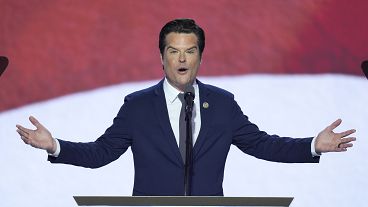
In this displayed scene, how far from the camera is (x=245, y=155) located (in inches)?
126

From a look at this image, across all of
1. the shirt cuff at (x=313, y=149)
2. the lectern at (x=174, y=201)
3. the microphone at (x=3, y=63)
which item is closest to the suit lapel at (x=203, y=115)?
the shirt cuff at (x=313, y=149)

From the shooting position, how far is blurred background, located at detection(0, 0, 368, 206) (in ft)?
10.5

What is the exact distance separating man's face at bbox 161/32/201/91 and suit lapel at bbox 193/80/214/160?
0.07 m

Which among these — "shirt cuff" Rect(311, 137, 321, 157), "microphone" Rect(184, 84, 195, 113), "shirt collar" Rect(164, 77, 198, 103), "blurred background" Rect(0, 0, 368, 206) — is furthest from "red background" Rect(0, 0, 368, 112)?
"microphone" Rect(184, 84, 195, 113)

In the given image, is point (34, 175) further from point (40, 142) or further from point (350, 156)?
point (350, 156)

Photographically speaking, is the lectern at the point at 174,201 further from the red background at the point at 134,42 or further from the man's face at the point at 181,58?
the red background at the point at 134,42

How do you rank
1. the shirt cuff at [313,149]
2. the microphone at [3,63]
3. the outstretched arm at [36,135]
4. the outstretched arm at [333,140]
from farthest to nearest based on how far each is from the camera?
the microphone at [3,63]
the shirt cuff at [313,149]
the outstretched arm at [333,140]
the outstretched arm at [36,135]

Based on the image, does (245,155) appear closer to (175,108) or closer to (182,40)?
(175,108)

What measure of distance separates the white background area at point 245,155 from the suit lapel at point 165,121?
78cm

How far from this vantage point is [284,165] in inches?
126

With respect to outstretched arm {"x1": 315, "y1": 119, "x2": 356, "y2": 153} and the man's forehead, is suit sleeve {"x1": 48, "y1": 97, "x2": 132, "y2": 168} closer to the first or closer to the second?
the man's forehead

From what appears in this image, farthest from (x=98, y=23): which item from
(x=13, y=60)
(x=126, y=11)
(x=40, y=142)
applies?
(x=40, y=142)

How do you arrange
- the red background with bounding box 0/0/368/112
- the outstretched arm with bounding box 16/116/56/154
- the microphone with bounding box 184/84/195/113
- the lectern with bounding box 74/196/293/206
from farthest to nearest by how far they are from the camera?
the red background with bounding box 0/0/368/112, the outstretched arm with bounding box 16/116/56/154, the microphone with bounding box 184/84/195/113, the lectern with bounding box 74/196/293/206

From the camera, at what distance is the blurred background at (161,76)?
3191mm
